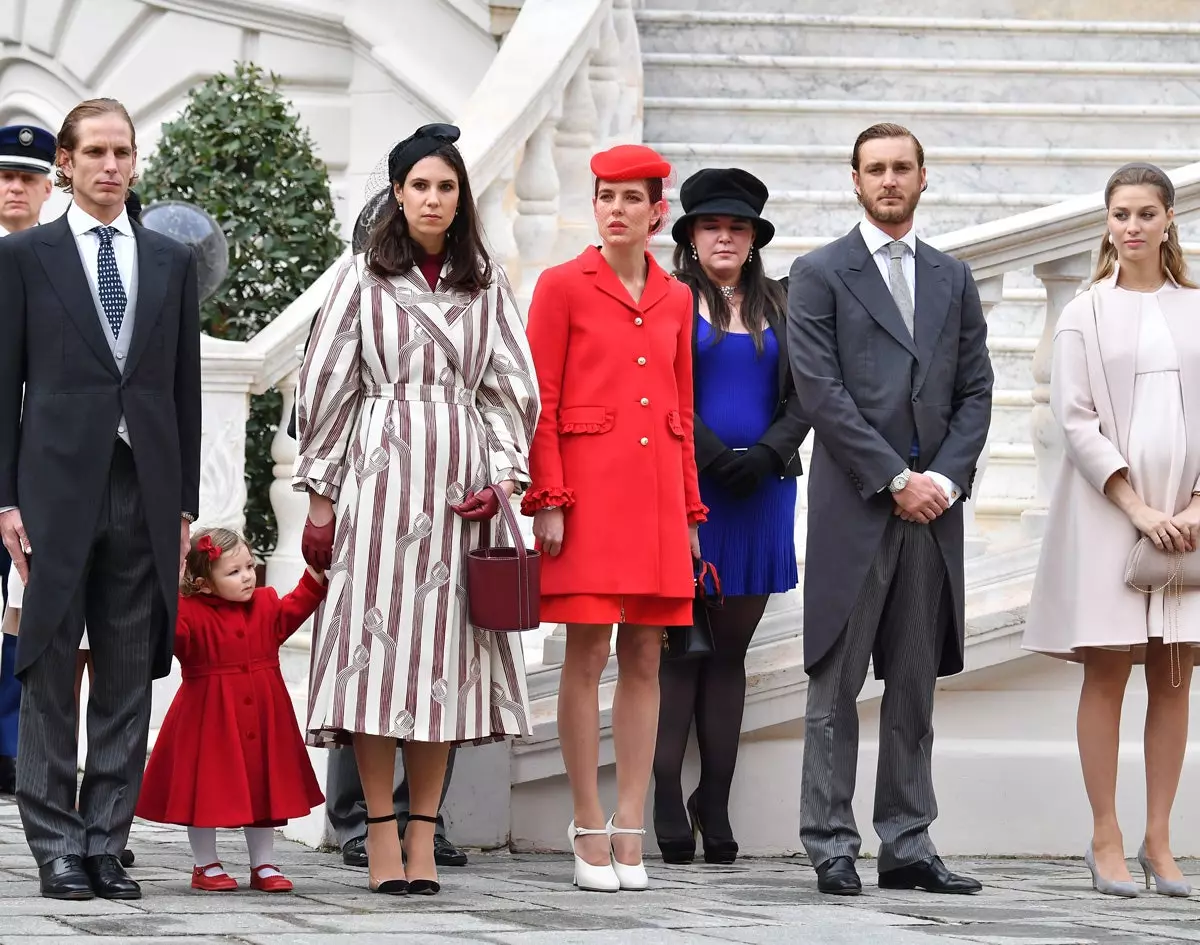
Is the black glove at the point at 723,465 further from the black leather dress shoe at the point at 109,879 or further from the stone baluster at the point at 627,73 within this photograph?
the stone baluster at the point at 627,73

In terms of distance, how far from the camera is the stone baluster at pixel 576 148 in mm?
7504

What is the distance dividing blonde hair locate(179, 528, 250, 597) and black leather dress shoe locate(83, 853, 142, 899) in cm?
69

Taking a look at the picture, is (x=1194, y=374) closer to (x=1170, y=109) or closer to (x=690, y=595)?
(x=690, y=595)

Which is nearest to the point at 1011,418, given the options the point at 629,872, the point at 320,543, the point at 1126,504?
the point at 1126,504

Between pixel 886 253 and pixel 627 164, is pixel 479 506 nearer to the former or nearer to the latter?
pixel 627 164

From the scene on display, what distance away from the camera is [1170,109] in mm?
9250

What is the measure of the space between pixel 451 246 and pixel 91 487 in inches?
39.1

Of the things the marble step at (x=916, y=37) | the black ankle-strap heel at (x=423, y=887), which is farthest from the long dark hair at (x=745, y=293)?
the marble step at (x=916, y=37)

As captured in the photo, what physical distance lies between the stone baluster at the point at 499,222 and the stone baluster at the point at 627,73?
56.7 inches

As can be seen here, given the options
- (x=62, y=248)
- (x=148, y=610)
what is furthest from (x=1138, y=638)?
(x=62, y=248)

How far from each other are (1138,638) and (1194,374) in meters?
0.66

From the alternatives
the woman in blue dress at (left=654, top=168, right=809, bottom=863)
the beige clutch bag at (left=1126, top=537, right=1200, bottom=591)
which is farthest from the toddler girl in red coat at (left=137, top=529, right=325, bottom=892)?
the beige clutch bag at (left=1126, top=537, right=1200, bottom=591)

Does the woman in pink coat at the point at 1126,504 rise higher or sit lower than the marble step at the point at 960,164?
lower

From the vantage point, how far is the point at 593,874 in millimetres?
5246
